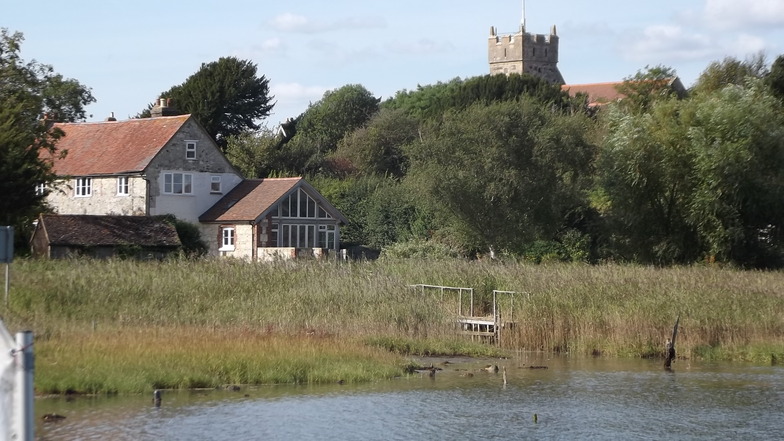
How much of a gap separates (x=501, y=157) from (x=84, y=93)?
1565 inches

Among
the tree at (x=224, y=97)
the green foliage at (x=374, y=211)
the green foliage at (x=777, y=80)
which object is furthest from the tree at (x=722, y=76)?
the tree at (x=224, y=97)

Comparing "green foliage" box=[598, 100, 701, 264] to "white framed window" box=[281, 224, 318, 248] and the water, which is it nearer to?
"white framed window" box=[281, 224, 318, 248]

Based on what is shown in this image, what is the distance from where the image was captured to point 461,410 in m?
17.9

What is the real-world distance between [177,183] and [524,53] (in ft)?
241

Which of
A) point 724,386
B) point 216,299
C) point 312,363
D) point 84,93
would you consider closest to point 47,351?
point 312,363

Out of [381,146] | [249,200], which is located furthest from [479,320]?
[381,146]

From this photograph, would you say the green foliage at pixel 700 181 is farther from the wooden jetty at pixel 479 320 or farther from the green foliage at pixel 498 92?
the green foliage at pixel 498 92

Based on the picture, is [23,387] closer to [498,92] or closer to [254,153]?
[254,153]

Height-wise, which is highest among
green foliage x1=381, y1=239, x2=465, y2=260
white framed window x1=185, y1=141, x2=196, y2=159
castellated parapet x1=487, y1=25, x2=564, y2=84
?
castellated parapet x1=487, y1=25, x2=564, y2=84

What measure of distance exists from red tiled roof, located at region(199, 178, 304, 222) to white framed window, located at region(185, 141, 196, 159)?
290cm

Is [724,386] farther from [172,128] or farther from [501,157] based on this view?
[172,128]

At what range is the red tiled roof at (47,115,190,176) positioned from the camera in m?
53.1

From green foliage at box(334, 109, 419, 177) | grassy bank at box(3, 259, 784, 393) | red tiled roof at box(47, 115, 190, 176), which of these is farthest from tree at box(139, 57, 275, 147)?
grassy bank at box(3, 259, 784, 393)

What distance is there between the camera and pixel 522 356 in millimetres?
25531
